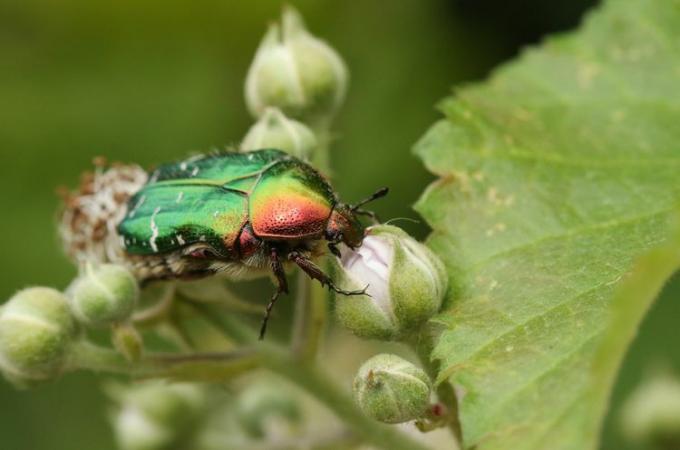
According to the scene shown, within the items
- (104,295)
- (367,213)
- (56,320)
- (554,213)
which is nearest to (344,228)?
(367,213)

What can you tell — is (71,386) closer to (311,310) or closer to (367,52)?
(367,52)

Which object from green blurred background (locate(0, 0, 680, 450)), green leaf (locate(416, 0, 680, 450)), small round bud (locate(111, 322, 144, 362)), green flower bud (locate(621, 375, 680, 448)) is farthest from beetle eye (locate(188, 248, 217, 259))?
green blurred background (locate(0, 0, 680, 450))

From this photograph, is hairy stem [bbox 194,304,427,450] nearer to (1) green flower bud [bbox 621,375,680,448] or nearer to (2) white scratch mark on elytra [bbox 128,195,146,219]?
(2) white scratch mark on elytra [bbox 128,195,146,219]

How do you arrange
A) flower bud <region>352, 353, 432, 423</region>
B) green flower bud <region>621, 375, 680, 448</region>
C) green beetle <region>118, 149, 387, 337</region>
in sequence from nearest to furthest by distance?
flower bud <region>352, 353, 432, 423</region>, green beetle <region>118, 149, 387, 337</region>, green flower bud <region>621, 375, 680, 448</region>

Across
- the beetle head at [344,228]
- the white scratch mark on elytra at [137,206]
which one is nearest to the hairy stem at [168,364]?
the white scratch mark on elytra at [137,206]

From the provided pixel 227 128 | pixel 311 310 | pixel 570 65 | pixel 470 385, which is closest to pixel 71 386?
pixel 227 128

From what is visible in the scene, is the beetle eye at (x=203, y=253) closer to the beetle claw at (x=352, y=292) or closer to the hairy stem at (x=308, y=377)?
the hairy stem at (x=308, y=377)
